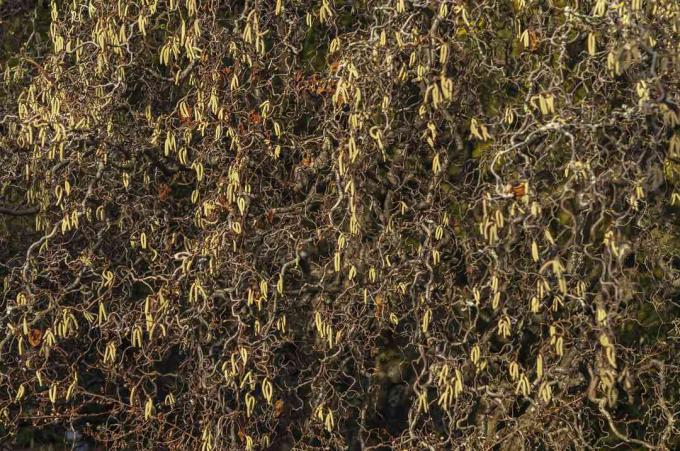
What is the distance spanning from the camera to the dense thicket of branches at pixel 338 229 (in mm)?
4688

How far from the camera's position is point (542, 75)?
471cm

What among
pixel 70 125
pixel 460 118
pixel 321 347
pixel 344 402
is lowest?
pixel 344 402

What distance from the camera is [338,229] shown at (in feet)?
15.6

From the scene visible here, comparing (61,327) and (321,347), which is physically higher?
(61,327)

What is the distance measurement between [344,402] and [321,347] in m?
0.34

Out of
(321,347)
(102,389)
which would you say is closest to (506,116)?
(321,347)

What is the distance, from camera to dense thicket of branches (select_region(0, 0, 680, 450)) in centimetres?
469

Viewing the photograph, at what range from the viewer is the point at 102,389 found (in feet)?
17.9

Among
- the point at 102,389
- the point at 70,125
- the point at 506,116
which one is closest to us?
the point at 506,116

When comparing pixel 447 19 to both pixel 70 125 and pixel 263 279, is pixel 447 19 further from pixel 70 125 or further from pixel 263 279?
pixel 70 125

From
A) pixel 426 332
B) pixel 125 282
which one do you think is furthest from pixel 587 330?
pixel 125 282

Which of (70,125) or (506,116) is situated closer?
(506,116)

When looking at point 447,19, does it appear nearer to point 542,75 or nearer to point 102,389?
point 542,75

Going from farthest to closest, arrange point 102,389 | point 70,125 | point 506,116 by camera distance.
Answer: point 102,389
point 70,125
point 506,116
